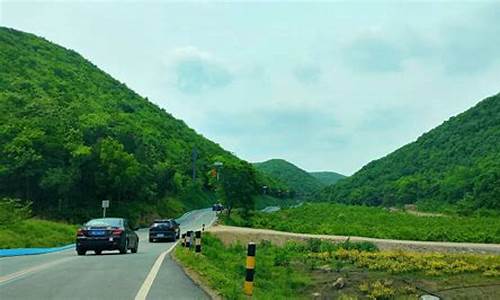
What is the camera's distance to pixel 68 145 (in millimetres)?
65562

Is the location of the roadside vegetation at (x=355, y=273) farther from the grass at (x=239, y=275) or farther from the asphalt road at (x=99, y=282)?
the asphalt road at (x=99, y=282)

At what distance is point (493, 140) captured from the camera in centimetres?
12494

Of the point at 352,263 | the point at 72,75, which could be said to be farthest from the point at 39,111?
the point at 352,263

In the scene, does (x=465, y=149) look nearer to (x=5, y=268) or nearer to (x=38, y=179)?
(x=38, y=179)

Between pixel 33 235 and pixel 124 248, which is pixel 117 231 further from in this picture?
pixel 33 235

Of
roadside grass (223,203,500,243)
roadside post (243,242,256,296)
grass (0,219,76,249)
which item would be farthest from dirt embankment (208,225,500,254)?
roadside post (243,242,256,296)

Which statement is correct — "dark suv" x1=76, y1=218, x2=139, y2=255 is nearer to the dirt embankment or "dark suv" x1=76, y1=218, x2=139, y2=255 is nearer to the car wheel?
the car wheel

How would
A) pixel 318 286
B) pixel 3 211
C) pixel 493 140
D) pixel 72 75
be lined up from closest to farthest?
pixel 318 286
pixel 3 211
pixel 72 75
pixel 493 140

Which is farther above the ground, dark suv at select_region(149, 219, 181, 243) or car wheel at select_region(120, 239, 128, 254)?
dark suv at select_region(149, 219, 181, 243)

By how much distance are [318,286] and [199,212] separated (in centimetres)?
8197

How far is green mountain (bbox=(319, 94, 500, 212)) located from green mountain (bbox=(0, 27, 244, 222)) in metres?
49.3

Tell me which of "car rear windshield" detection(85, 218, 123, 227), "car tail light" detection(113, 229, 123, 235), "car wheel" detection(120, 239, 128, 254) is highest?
"car rear windshield" detection(85, 218, 123, 227)

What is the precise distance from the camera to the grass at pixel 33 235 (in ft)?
102

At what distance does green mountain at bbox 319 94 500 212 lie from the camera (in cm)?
10538
